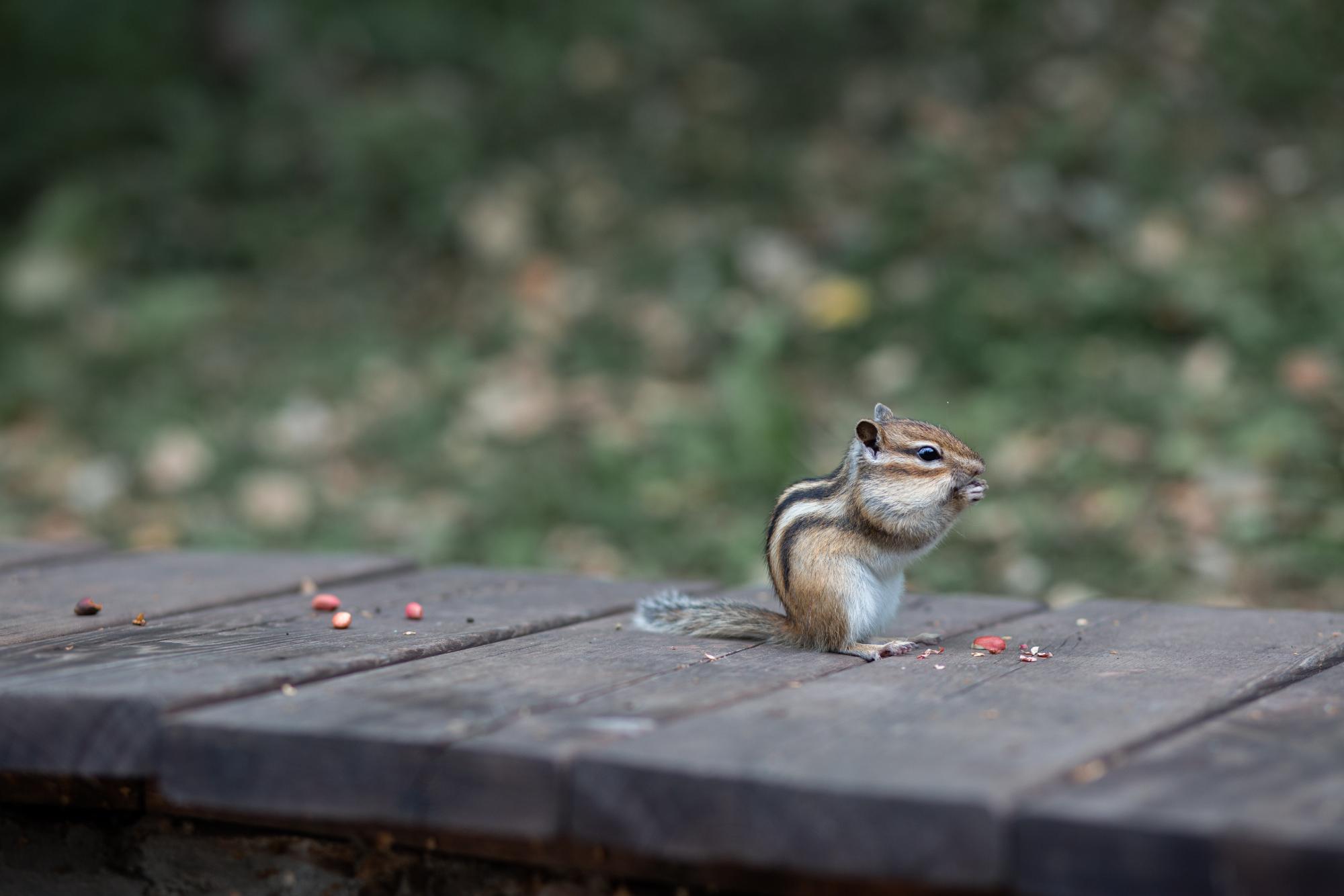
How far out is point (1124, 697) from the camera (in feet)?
5.71

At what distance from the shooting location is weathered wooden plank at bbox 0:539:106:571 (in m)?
3.06

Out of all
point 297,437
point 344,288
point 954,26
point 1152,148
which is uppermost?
point 954,26

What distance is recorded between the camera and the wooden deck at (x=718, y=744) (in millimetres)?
1288

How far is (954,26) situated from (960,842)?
656 cm

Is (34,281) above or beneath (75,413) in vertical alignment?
above

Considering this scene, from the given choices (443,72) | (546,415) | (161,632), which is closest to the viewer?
(161,632)

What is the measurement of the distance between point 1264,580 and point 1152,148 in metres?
2.67

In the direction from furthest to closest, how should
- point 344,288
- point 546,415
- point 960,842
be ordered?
point 344,288 < point 546,415 < point 960,842

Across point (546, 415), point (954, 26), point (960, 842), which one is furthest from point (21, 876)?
point (954, 26)

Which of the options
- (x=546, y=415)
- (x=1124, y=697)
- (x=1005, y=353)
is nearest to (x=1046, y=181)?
(x=1005, y=353)

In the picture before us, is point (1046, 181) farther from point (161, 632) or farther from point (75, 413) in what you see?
point (161, 632)

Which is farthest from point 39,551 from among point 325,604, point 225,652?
point 225,652

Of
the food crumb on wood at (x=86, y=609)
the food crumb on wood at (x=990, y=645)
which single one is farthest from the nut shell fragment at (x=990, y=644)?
the food crumb on wood at (x=86, y=609)

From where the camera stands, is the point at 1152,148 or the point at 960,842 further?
the point at 1152,148
